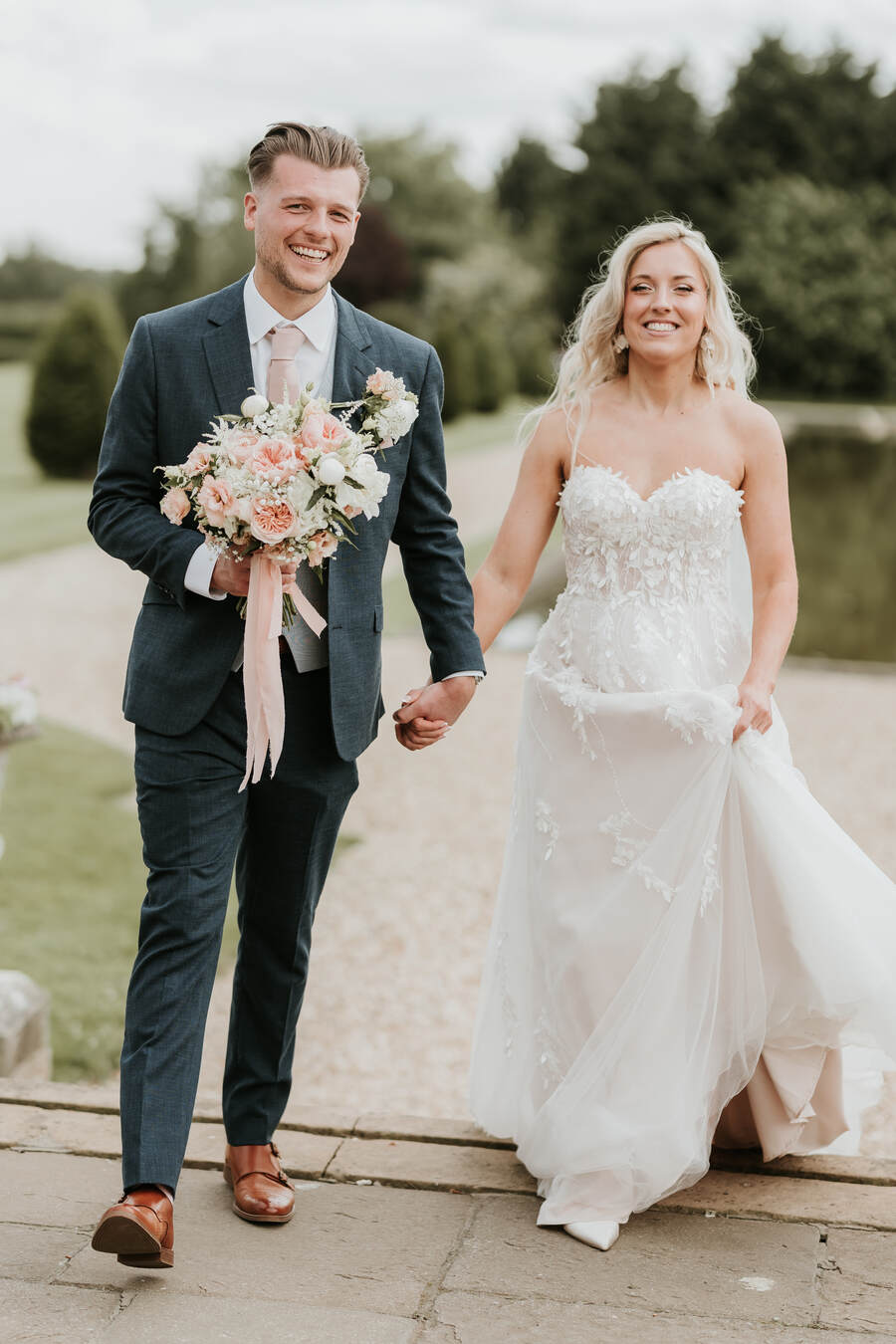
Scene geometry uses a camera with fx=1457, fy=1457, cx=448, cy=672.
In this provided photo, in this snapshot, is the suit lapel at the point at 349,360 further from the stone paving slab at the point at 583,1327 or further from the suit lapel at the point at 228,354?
the stone paving slab at the point at 583,1327

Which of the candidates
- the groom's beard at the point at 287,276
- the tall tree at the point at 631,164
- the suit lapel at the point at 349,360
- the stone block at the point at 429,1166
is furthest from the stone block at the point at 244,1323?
the tall tree at the point at 631,164

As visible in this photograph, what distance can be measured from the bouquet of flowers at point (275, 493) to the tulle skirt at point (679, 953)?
86 cm

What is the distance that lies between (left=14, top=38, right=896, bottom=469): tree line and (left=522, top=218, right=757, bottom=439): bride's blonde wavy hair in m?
45.3

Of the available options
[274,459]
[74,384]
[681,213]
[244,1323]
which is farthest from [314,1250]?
[681,213]

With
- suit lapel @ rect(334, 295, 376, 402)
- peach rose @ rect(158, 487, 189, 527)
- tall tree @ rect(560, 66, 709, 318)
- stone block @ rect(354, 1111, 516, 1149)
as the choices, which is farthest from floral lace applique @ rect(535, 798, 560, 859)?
tall tree @ rect(560, 66, 709, 318)

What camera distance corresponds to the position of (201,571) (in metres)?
2.85

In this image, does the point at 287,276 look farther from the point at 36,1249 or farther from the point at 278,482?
the point at 36,1249

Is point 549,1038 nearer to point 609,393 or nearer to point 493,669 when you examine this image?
point 609,393

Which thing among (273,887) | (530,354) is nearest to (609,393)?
(273,887)

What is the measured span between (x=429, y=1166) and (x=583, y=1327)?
2.54 ft

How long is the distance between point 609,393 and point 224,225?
49990mm

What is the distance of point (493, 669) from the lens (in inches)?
444

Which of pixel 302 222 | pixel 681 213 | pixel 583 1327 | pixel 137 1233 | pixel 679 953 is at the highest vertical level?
pixel 681 213

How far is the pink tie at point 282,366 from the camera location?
296cm
